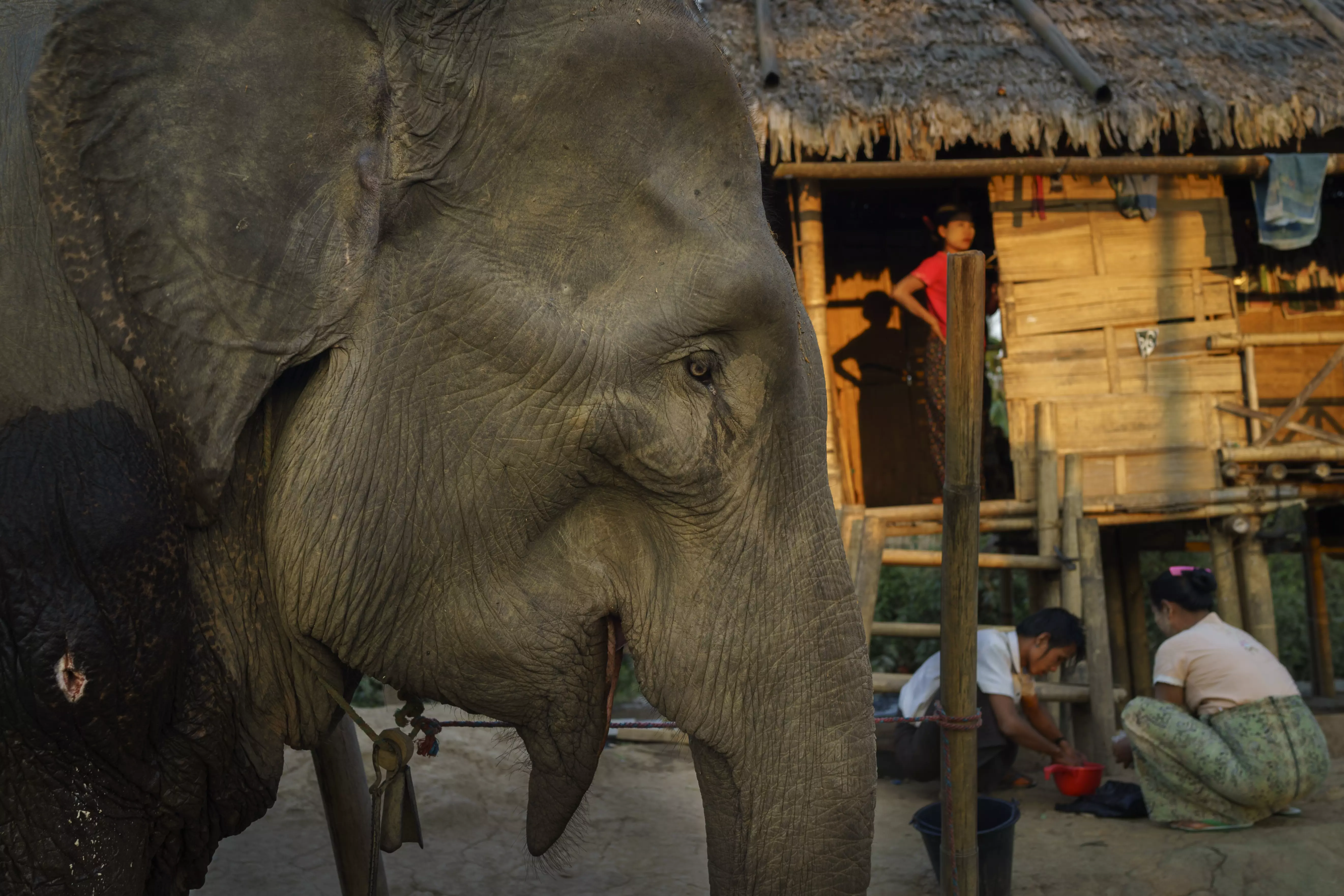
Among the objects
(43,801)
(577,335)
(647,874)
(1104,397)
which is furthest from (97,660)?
(1104,397)

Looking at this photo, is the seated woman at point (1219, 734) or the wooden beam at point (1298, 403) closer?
the seated woman at point (1219, 734)

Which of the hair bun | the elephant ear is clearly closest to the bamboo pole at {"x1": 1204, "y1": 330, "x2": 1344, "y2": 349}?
the hair bun

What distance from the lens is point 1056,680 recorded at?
6.61 metres

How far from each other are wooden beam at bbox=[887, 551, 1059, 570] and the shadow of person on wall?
269cm

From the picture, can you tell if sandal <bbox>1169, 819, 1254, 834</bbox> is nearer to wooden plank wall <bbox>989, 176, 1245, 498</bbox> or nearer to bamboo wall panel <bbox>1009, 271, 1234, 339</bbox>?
wooden plank wall <bbox>989, 176, 1245, 498</bbox>

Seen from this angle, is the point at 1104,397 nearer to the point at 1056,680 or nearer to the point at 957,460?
the point at 1056,680

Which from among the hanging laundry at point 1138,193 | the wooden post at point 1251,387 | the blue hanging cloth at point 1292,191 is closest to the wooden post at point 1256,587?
the wooden post at point 1251,387

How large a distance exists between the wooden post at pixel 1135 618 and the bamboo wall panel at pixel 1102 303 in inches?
105

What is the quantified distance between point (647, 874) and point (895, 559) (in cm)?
284

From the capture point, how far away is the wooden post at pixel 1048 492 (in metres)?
6.89

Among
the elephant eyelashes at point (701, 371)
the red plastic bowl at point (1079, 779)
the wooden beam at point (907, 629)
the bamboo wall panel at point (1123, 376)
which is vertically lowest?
the red plastic bowl at point (1079, 779)

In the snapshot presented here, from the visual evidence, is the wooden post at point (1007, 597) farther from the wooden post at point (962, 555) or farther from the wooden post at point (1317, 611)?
the wooden post at point (962, 555)

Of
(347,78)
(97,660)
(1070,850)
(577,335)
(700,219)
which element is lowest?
(1070,850)

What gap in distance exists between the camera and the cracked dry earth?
407cm
